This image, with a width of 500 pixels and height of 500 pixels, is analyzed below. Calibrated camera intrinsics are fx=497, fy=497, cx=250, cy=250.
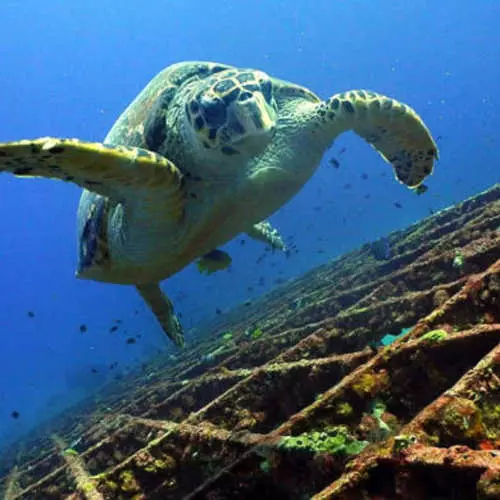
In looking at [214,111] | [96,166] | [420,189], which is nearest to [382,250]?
[420,189]

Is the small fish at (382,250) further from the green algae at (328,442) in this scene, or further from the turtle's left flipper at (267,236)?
the green algae at (328,442)

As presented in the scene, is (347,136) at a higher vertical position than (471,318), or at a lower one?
higher

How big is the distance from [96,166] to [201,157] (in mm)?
986

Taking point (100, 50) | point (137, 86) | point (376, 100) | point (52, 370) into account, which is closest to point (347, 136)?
point (137, 86)

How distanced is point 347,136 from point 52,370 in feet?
301

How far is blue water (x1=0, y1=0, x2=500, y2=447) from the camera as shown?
9125cm

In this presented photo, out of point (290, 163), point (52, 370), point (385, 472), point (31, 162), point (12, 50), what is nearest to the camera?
point (385, 472)

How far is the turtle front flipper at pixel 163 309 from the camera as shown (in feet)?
20.8

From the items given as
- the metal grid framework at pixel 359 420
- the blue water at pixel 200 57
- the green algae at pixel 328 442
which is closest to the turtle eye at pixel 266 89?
the metal grid framework at pixel 359 420

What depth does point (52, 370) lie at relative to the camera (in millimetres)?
89125

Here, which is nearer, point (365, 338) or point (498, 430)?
point (498, 430)

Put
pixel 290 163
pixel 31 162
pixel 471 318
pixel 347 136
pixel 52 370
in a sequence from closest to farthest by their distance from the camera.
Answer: pixel 471 318 < pixel 31 162 < pixel 290 163 < pixel 52 370 < pixel 347 136

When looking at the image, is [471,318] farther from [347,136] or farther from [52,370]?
[347,136]

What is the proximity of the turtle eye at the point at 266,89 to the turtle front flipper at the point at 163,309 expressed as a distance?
118 inches
